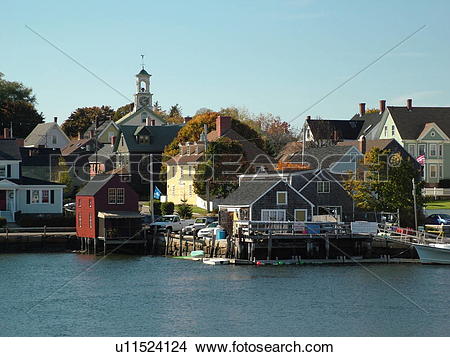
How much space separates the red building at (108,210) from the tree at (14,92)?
347ft

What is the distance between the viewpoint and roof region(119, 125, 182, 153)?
12812 centimetres

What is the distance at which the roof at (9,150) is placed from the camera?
96250 mm

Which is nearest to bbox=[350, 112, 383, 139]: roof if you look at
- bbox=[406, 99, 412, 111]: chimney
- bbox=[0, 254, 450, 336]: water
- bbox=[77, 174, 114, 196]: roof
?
bbox=[406, 99, 412, 111]: chimney

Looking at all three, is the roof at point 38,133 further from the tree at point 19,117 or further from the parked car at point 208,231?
the parked car at point 208,231

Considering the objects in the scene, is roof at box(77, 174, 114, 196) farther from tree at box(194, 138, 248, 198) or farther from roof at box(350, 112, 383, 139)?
roof at box(350, 112, 383, 139)

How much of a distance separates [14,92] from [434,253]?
134 m

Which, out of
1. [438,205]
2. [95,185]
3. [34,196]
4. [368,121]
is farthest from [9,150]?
[368,121]

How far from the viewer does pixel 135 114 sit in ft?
505

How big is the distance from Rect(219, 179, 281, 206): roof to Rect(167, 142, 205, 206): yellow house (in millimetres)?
26075

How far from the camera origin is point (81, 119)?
609 feet

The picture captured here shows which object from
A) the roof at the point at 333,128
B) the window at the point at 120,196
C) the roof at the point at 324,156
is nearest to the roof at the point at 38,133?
the roof at the point at 333,128

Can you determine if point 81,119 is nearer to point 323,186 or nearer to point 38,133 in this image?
point 38,133

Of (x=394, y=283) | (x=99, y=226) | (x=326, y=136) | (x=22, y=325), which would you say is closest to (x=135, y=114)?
(x=326, y=136)
